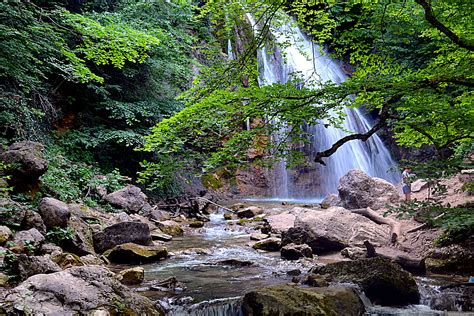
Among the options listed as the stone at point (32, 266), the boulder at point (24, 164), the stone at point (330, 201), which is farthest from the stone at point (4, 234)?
the stone at point (330, 201)

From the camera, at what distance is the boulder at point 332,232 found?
8617 mm

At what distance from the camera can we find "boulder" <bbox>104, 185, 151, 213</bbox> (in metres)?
10.9

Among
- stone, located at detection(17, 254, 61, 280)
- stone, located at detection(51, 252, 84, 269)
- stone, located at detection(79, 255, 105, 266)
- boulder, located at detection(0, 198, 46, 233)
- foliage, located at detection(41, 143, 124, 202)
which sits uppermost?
foliage, located at detection(41, 143, 124, 202)

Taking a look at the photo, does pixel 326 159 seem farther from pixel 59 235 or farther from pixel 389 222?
pixel 59 235

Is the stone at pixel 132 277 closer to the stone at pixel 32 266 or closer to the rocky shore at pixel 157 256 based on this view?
the rocky shore at pixel 157 256

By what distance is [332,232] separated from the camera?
8.74 meters

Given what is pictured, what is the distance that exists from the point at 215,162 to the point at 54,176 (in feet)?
24.1

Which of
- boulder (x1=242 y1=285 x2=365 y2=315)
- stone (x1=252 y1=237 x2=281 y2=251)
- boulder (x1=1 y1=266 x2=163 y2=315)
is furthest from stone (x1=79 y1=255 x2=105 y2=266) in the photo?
stone (x1=252 y1=237 x2=281 y2=251)

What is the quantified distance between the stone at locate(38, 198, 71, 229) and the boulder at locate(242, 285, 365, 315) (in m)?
4.21

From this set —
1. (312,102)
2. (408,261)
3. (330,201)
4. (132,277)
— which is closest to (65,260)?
(132,277)

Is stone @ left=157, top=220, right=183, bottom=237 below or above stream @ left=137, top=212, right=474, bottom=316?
above

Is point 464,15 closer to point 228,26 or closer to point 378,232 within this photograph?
point 228,26

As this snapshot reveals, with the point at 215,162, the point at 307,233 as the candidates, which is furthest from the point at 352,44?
the point at 307,233

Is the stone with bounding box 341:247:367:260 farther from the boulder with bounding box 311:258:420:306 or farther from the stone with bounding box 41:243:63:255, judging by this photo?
the stone with bounding box 41:243:63:255
